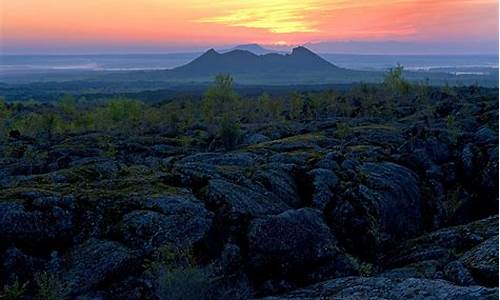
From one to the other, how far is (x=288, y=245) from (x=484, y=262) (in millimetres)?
11466

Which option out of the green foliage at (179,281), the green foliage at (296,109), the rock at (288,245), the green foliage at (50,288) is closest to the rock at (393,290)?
the rock at (288,245)

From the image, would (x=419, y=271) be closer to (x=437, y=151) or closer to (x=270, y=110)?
(x=437, y=151)

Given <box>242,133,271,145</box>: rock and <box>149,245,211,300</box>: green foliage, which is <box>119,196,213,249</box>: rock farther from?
<box>242,133,271,145</box>: rock

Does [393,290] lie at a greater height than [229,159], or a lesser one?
lesser

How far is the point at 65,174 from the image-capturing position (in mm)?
38500

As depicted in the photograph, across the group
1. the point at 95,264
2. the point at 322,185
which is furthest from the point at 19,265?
the point at 322,185

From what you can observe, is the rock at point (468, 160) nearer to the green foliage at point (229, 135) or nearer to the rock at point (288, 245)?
the rock at point (288, 245)

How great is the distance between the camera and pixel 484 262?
84.6ft

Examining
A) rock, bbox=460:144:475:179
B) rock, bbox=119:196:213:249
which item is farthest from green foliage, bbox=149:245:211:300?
rock, bbox=460:144:475:179

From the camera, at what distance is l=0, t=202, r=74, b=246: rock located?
27516 millimetres

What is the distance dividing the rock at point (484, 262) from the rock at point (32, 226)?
23.9 m

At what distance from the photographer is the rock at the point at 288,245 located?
96.7ft

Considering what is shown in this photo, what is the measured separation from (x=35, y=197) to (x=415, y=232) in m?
31.2

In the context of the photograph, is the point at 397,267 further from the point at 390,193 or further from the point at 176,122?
the point at 176,122
